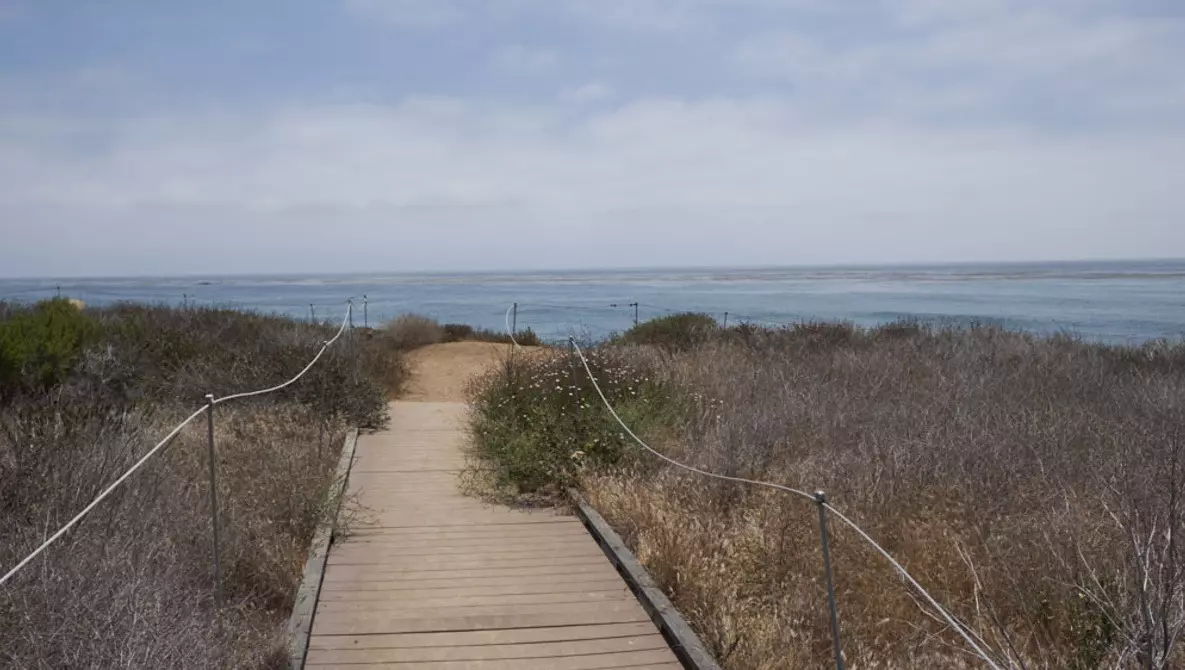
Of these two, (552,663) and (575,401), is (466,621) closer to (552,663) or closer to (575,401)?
(552,663)

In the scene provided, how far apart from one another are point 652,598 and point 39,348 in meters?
9.32

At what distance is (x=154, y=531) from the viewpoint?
5.14 meters

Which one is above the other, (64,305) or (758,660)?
(64,305)

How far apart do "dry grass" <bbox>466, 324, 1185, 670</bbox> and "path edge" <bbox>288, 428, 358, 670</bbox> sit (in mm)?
2146

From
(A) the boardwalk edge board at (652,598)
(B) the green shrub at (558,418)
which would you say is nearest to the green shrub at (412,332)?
(B) the green shrub at (558,418)

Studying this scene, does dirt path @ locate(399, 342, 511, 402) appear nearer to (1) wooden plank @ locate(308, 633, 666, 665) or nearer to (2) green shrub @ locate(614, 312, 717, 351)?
(2) green shrub @ locate(614, 312, 717, 351)

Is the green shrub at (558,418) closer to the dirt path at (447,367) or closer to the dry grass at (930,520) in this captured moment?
the dry grass at (930,520)

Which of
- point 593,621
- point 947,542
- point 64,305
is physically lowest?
point 593,621

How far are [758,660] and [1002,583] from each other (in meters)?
1.83

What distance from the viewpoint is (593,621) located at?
5.87 meters

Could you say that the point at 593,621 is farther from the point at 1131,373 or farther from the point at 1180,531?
the point at 1131,373

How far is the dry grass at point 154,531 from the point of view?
12.8 feet

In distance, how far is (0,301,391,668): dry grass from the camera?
12.8ft

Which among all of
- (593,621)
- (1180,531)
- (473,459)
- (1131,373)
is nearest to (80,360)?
(473,459)
